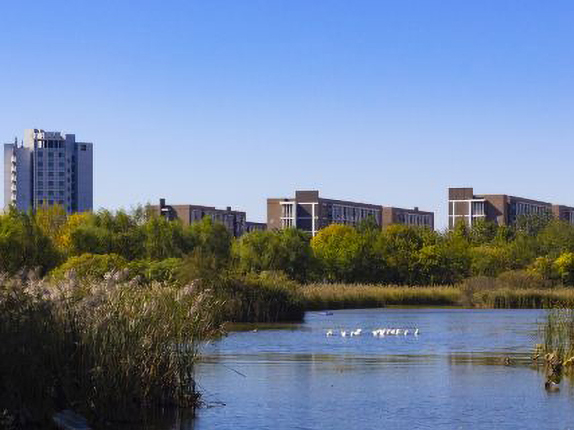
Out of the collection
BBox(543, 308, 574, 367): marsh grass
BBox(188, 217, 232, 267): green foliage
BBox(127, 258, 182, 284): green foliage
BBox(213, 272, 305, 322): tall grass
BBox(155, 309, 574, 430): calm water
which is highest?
BBox(188, 217, 232, 267): green foliage

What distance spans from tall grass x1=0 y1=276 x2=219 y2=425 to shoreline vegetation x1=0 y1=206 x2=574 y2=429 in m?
0.02

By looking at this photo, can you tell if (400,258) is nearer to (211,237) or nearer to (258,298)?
(211,237)

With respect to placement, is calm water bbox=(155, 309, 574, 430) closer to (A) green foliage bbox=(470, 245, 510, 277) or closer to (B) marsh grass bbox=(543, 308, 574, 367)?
(B) marsh grass bbox=(543, 308, 574, 367)

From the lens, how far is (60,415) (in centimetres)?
1781

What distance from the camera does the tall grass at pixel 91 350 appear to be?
17.7 m

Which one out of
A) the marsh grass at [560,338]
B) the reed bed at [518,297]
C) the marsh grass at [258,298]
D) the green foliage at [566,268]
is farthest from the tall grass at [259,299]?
the green foliage at [566,268]

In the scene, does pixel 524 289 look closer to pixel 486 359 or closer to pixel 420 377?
pixel 486 359

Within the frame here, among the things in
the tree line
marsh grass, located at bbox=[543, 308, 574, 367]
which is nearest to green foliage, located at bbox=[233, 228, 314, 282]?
the tree line

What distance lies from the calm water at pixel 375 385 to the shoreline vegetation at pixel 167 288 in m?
1.45

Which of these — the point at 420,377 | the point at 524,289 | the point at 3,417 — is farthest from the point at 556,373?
the point at 524,289

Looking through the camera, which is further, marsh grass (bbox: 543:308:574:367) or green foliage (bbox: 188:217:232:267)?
green foliage (bbox: 188:217:232:267)

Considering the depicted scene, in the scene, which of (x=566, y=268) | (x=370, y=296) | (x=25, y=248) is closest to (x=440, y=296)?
(x=370, y=296)

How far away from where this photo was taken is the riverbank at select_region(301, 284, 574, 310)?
73.5 meters

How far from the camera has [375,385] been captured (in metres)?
25.1
